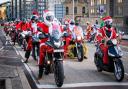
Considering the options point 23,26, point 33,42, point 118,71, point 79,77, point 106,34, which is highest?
point 106,34

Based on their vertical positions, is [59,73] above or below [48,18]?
below

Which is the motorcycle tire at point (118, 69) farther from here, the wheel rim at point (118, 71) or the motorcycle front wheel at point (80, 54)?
the motorcycle front wheel at point (80, 54)

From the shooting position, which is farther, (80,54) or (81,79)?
(80,54)

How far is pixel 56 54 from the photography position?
12578 millimetres

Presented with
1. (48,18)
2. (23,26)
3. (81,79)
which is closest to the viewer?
(48,18)

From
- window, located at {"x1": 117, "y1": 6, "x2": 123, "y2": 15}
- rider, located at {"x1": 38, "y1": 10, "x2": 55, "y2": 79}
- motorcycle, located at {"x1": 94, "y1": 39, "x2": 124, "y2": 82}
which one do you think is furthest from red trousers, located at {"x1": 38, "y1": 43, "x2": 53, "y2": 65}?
window, located at {"x1": 117, "y1": 6, "x2": 123, "y2": 15}

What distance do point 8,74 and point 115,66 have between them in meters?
3.44

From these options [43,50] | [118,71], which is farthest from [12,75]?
[118,71]

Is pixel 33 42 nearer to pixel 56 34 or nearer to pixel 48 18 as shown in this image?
pixel 48 18

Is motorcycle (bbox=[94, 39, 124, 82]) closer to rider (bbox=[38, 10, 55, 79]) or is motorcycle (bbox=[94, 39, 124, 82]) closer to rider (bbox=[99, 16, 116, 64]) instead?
rider (bbox=[99, 16, 116, 64])

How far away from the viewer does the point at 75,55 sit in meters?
20.6

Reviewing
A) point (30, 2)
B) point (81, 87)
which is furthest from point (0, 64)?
point (30, 2)

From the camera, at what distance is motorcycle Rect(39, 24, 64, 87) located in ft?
40.3

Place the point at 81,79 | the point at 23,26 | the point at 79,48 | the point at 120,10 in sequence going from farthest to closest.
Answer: the point at 120,10 → the point at 23,26 → the point at 79,48 → the point at 81,79
